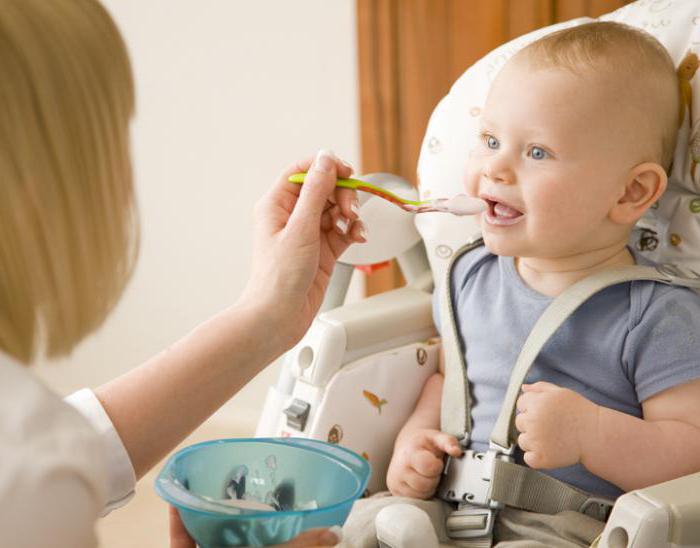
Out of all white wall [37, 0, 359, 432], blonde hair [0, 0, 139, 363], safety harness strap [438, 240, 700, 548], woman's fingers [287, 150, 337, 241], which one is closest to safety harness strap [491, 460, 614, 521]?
safety harness strap [438, 240, 700, 548]

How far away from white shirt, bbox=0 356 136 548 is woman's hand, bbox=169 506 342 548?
0.23 meters

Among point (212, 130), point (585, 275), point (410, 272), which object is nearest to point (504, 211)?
point (585, 275)

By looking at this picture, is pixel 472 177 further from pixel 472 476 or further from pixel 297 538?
pixel 297 538

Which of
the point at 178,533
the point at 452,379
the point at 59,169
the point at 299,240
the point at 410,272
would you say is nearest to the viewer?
the point at 59,169

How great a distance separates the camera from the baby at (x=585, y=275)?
94cm

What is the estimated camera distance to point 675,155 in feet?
3.49

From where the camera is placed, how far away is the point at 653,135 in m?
1.00

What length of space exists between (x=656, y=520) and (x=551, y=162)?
1.30 feet

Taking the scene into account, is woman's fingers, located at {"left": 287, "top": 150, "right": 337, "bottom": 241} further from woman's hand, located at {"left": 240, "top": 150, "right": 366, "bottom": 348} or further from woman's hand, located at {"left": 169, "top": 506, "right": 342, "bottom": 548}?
woman's hand, located at {"left": 169, "top": 506, "right": 342, "bottom": 548}

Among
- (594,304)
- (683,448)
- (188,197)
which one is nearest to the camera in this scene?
(683,448)

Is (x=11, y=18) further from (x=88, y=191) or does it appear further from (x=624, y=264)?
(x=624, y=264)

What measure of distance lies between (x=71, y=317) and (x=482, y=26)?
3.56 ft

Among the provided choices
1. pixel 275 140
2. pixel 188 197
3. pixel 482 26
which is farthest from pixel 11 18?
pixel 188 197

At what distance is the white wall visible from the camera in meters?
2.03
